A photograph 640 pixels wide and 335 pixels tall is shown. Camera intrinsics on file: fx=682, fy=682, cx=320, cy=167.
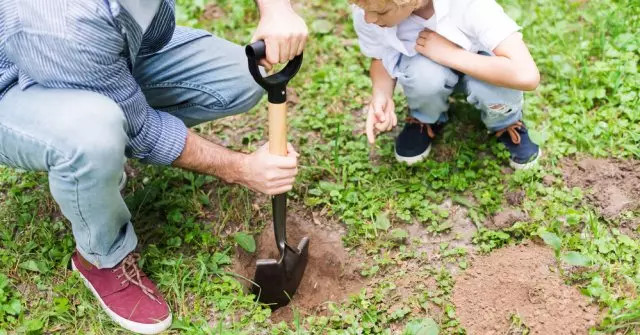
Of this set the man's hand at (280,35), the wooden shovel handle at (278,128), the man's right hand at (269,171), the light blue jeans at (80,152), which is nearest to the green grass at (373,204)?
the light blue jeans at (80,152)

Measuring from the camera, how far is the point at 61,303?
8.07ft

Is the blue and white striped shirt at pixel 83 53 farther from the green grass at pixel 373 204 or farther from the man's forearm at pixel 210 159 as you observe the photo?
the green grass at pixel 373 204

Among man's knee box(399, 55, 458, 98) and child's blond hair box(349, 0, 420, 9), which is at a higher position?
child's blond hair box(349, 0, 420, 9)

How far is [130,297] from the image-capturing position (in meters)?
2.41

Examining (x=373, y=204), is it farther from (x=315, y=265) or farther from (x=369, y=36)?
(x=369, y=36)

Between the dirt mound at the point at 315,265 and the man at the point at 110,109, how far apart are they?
1.31 feet

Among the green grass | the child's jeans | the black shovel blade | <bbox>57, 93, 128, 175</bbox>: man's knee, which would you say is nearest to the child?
the child's jeans

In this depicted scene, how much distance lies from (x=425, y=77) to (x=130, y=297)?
4.44 feet

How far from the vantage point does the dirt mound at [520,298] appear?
223 centimetres

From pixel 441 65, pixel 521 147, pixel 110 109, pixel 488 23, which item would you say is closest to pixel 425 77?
pixel 441 65

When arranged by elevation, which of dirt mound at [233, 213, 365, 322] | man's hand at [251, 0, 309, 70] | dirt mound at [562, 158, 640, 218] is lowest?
dirt mound at [233, 213, 365, 322]

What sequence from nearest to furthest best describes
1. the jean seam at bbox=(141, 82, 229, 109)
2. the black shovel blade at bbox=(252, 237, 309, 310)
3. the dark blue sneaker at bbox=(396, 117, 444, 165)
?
the black shovel blade at bbox=(252, 237, 309, 310), the jean seam at bbox=(141, 82, 229, 109), the dark blue sneaker at bbox=(396, 117, 444, 165)

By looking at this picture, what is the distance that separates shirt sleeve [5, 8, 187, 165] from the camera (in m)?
1.92

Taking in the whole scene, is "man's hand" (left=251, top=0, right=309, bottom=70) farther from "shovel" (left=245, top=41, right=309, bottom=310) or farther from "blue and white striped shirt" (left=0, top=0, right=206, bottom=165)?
"blue and white striped shirt" (left=0, top=0, right=206, bottom=165)
